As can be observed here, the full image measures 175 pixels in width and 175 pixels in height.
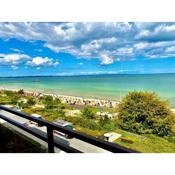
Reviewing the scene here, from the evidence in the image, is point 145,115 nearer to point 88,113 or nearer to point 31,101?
point 88,113

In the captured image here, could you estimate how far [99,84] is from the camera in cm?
617

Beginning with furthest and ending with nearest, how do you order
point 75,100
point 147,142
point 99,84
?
point 147,142 → point 75,100 → point 99,84

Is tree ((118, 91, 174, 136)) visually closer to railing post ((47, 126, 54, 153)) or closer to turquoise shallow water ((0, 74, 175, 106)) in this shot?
turquoise shallow water ((0, 74, 175, 106))

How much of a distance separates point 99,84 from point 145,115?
2009 mm

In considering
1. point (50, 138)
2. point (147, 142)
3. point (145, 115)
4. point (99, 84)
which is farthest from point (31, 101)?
point (50, 138)

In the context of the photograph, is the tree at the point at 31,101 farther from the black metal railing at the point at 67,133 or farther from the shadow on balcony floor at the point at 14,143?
the black metal railing at the point at 67,133

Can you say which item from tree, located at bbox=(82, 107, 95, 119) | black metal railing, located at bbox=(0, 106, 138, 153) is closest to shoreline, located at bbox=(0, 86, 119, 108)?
tree, located at bbox=(82, 107, 95, 119)

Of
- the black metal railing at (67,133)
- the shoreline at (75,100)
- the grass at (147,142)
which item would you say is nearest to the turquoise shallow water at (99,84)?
the shoreline at (75,100)

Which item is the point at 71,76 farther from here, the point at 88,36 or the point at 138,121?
the point at 138,121

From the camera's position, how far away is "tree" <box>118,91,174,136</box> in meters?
7.06

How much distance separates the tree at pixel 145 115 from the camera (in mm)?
7059

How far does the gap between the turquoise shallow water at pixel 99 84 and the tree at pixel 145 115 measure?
335 millimetres
